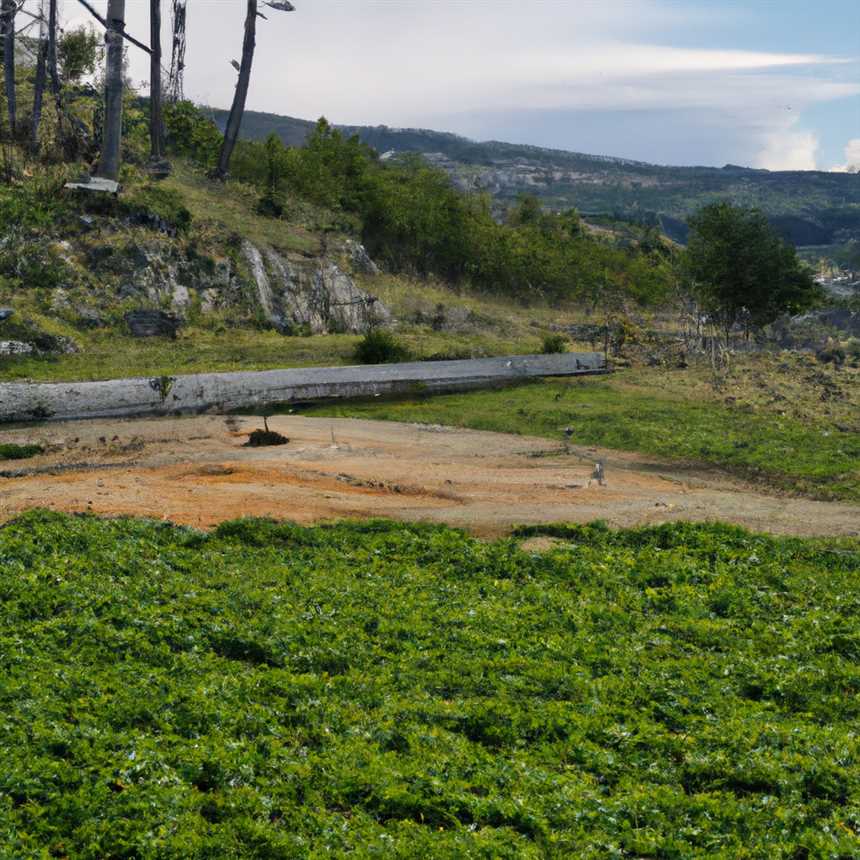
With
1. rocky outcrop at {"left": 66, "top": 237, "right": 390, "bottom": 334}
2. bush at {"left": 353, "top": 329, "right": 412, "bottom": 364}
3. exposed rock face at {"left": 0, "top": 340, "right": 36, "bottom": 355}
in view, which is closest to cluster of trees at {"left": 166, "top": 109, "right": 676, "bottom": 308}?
rocky outcrop at {"left": 66, "top": 237, "right": 390, "bottom": 334}

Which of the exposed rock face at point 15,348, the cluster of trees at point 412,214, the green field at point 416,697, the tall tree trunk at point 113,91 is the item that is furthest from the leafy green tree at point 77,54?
the green field at point 416,697

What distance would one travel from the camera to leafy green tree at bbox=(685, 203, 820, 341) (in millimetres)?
46062

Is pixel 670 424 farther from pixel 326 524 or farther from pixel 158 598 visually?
pixel 158 598

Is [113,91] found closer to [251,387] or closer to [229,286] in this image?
[229,286]

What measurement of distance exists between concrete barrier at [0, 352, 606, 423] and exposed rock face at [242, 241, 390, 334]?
39.5 feet

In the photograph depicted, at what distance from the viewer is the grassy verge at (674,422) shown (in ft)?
83.7

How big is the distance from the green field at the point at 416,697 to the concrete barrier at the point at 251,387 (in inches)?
491

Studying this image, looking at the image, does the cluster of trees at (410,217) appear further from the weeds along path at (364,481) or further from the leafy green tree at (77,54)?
the weeds along path at (364,481)

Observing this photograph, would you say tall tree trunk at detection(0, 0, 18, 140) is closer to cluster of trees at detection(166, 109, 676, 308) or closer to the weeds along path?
cluster of trees at detection(166, 109, 676, 308)

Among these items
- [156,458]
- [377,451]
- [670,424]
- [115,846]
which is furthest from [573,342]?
[115,846]

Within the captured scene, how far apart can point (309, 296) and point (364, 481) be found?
27.3 m

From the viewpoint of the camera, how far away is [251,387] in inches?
1278

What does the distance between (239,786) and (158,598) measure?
5.24 m

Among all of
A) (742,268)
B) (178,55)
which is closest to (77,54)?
(178,55)
